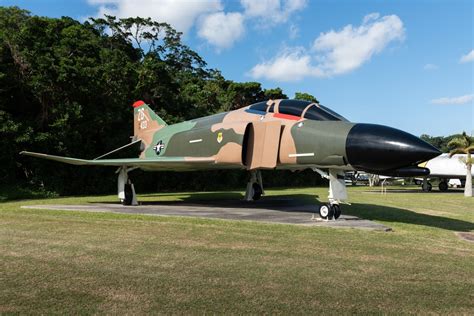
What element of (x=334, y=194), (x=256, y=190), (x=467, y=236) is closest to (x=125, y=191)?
(x=256, y=190)

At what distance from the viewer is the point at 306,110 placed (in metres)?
9.50

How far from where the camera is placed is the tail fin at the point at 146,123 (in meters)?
16.1

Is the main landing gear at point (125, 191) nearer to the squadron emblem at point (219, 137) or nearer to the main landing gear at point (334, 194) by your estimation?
the squadron emblem at point (219, 137)

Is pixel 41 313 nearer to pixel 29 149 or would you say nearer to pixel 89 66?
pixel 29 149

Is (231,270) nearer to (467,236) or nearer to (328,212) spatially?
(328,212)

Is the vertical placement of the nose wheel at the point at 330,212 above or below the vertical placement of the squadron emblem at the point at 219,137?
below

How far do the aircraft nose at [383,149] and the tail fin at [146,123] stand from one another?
966cm

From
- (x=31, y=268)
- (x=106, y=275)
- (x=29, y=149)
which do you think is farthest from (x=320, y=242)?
(x=29, y=149)

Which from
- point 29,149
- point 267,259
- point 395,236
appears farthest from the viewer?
point 29,149

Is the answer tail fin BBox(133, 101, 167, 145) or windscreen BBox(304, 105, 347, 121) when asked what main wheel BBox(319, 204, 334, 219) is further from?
tail fin BBox(133, 101, 167, 145)

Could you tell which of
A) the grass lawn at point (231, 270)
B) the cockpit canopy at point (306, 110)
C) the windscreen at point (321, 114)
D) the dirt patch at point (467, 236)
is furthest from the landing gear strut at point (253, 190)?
the dirt patch at point (467, 236)

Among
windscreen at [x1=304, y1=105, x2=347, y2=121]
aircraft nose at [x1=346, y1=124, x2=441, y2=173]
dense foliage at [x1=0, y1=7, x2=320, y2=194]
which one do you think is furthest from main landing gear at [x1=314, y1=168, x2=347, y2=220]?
dense foliage at [x1=0, y1=7, x2=320, y2=194]

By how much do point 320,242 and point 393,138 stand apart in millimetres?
2488

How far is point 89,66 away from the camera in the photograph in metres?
20.4
